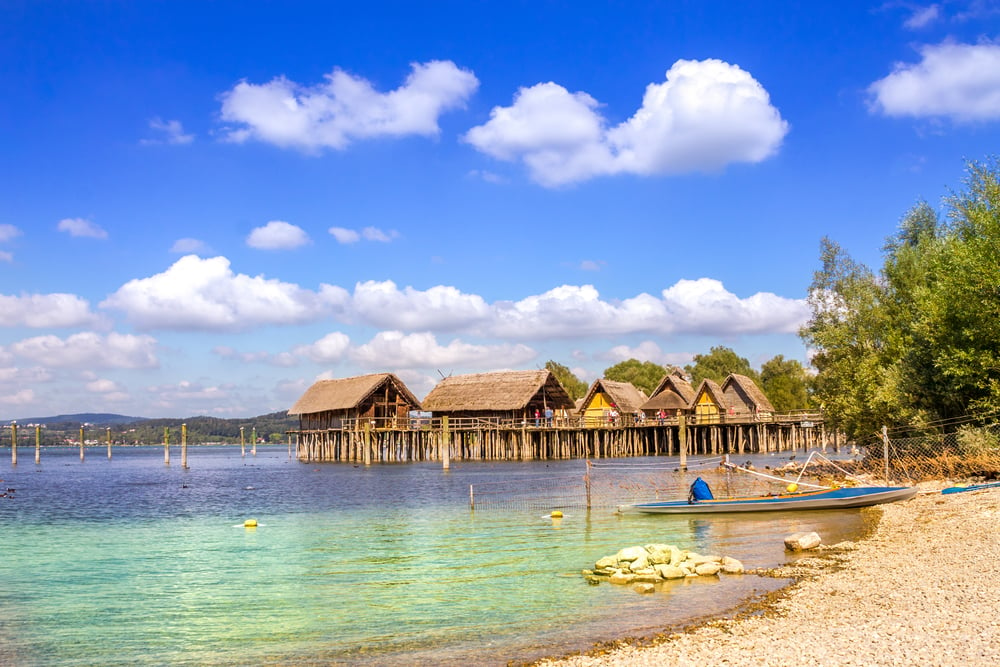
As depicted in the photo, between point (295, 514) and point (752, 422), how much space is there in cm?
4701

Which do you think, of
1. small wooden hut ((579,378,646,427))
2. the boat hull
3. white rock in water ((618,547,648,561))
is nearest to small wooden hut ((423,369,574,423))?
small wooden hut ((579,378,646,427))

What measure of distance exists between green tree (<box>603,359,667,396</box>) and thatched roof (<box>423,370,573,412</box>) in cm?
4288

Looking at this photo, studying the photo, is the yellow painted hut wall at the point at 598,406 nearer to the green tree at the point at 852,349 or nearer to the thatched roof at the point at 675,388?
the thatched roof at the point at 675,388

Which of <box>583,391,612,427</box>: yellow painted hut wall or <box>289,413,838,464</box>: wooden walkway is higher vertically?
<box>583,391,612,427</box>: yellow painted hut wall

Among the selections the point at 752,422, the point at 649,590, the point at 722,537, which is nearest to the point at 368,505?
the point at 722,537

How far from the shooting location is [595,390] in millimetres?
71062

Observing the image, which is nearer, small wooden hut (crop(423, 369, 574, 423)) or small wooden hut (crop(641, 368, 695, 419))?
small wooden hut (crop(423, 369, 574, 423))

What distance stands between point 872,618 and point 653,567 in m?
4.65

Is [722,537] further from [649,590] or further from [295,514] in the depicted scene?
[295,514]

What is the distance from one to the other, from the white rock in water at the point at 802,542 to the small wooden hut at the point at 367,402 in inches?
1916

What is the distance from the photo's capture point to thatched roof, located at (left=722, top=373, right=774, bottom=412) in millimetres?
70500

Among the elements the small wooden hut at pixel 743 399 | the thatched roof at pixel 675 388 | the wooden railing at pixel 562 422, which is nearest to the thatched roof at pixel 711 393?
the small wooden hut at pixel 743 399

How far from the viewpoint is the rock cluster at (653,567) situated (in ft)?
44.8

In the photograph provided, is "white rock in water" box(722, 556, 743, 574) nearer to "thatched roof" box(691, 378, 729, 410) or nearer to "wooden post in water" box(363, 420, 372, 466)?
"wooden post in water" box(363, 420, 372, 466)
